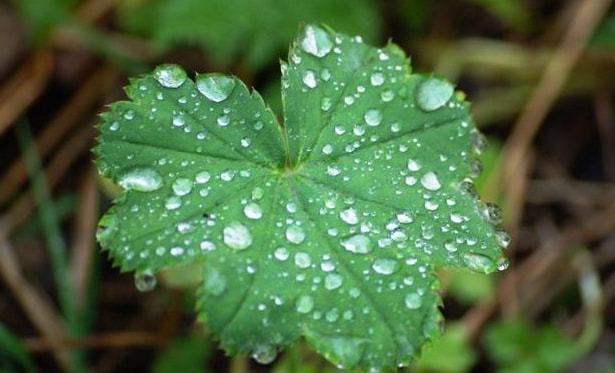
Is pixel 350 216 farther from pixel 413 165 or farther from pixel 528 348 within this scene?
pixel 528 348

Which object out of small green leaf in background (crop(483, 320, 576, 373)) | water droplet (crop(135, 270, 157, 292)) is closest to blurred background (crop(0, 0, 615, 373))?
small green leaf in background (crop(483, 320, 576, 373))

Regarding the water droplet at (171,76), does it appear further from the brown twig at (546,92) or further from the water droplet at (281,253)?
the brown twig at (546,92)

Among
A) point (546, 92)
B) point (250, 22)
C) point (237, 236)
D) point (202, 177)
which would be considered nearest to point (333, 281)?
point (237, 236)

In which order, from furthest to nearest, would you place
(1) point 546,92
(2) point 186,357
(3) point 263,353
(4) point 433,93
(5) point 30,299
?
(1) point 546,92
(5) point 30,299
(2) point 186,357
(4) point 433,93
(3) point 263,353

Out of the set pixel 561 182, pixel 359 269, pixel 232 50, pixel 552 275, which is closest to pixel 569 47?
pixel 561 182

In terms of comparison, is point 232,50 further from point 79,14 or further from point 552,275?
point 552,275

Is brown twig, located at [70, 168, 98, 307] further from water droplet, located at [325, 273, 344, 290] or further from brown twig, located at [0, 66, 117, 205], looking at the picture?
water droplet, located at [325, 273, 344, 290]
